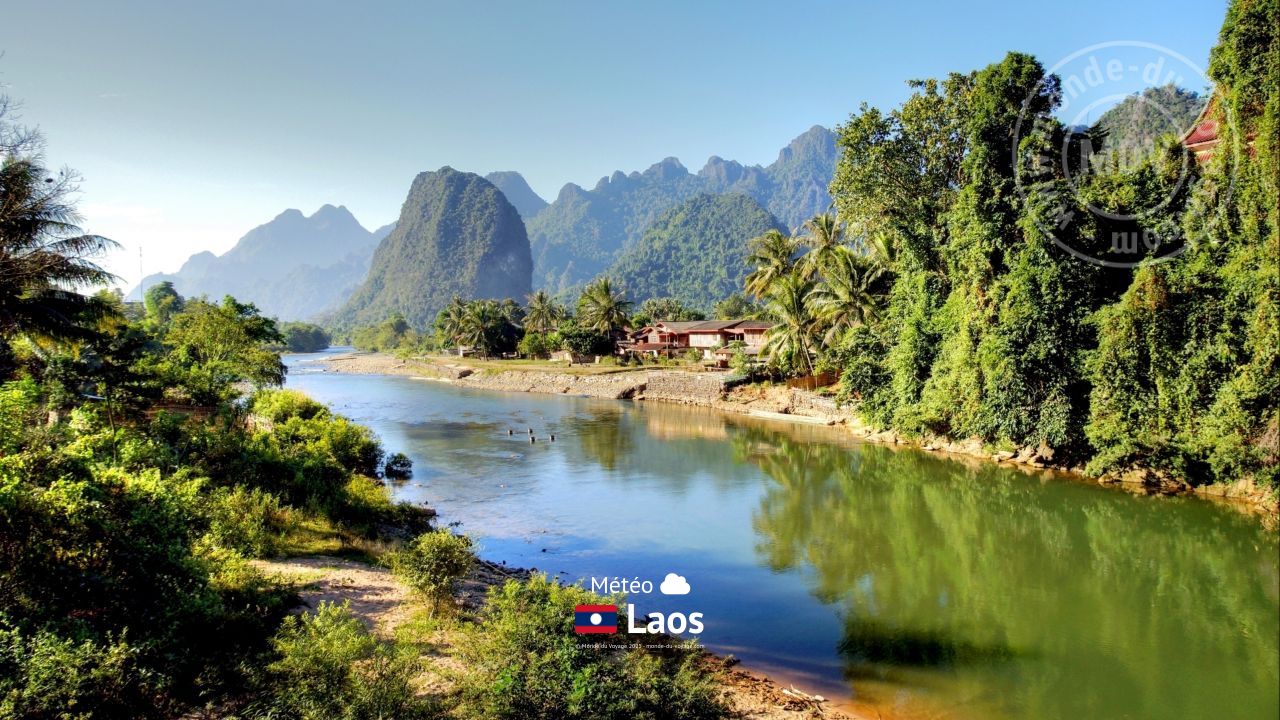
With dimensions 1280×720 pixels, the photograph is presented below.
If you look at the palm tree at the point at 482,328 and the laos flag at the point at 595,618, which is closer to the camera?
the laos flag at the point at 595,618

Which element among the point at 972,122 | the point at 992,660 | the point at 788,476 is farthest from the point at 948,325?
the point at 992,660

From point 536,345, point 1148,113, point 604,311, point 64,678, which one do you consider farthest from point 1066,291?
point 536,345

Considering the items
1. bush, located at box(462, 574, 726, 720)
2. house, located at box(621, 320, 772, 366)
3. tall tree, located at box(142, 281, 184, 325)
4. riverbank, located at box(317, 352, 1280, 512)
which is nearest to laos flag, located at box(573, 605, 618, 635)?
bush, located at box(462, 574, 726, 720)

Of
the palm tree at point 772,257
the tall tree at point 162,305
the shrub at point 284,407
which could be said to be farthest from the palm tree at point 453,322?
the shrub at point 284,407

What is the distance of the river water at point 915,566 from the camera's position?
10.5 metres

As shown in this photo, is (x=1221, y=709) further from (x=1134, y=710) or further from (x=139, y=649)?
(x=139, y=649)

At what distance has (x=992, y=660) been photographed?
36.7 ft

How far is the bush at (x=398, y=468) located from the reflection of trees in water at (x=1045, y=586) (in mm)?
14359

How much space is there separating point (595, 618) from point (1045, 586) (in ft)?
36.7

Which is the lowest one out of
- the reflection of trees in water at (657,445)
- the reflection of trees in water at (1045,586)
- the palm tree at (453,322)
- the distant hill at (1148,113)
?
the reflection of trees in water at (1045,586)

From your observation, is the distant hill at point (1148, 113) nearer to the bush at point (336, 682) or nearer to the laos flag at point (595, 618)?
the laos flag at point (595, 618)

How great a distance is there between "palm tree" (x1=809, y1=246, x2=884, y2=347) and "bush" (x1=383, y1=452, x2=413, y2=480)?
81.4ft

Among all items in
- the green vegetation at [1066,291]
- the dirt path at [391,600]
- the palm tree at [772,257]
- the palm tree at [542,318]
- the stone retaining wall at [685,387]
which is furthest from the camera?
the palm tree at [542,318]

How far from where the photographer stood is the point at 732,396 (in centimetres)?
4869
